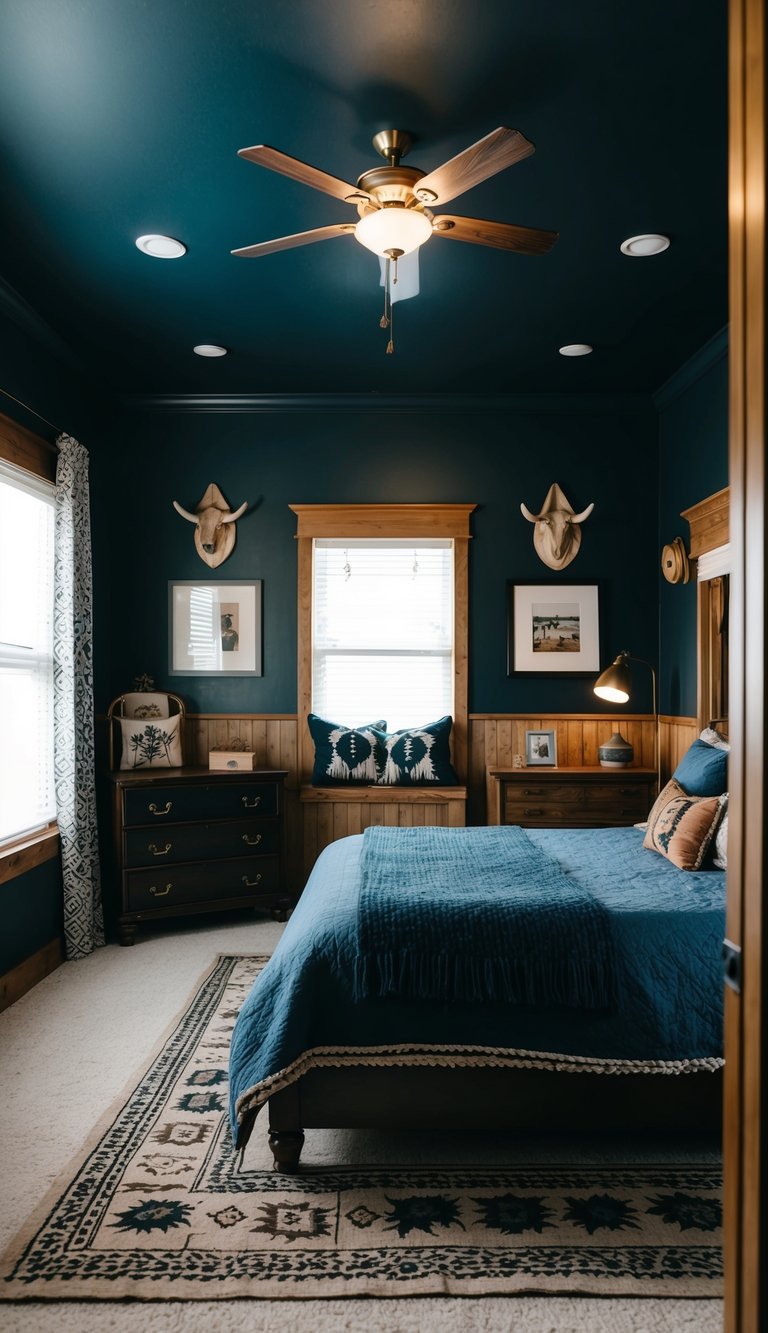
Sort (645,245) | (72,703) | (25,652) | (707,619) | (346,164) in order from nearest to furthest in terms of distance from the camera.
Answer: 1. (346,164)
2. (645,245)
3. (25,652)
4. (72,703)
5. (707,619)

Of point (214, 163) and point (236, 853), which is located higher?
point (214, 163)

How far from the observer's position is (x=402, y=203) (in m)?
2.70

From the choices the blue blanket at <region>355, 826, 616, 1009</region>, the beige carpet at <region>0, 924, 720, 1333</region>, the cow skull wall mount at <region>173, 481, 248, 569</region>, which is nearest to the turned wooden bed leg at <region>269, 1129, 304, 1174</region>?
the beige carpet at <region>0, 924, 720, 1333</region>

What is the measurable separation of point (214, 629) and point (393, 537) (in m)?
1.21

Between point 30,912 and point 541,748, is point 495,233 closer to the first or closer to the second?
point 541,748

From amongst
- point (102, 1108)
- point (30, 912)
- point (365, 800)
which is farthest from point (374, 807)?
point (102, 1108)

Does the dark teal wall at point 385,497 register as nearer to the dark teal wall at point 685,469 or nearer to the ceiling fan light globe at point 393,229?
the dark teal wall at point 685,469

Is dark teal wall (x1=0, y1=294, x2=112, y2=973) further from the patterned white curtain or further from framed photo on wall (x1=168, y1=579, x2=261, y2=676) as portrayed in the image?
framed photo on wall (x1=168, y1=579, x2=261, y2=676)

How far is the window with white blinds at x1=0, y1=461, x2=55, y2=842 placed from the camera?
12.9 ft

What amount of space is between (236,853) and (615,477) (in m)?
3.11

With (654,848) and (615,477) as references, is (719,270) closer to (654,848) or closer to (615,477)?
(615,477)

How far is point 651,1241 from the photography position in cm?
213

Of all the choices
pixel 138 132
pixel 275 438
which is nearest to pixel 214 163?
pixel 138 132

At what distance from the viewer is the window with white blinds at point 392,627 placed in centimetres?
536
